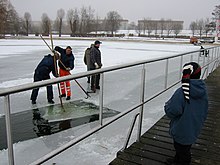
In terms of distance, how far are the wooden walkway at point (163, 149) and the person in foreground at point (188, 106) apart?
43 centimetres

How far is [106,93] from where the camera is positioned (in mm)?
7977

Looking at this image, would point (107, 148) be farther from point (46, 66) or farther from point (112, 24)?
point (112, 24)

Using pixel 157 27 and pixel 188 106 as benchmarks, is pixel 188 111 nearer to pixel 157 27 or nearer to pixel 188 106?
pixel 188 106

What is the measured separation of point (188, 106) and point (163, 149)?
3.12 feet

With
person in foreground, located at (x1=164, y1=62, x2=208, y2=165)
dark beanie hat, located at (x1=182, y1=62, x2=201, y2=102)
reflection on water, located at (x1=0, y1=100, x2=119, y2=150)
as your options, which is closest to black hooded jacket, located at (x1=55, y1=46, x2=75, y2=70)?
reflection on water, located at (x1=0, y1=100, x2=119, y2=150)

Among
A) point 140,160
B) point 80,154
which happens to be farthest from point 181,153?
point 80,154

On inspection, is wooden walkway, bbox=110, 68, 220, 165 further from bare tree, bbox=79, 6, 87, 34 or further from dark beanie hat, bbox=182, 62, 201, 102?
bare tree, bbox=79, 6, 87, 34

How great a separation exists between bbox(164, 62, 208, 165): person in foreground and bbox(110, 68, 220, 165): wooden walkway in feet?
1.41

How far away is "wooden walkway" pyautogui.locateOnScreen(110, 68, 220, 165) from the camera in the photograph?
10.3 ft

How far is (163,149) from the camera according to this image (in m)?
3.45

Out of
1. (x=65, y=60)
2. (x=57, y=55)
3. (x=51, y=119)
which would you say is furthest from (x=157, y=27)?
(x=51, y=119)

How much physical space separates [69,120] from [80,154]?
5.29ft

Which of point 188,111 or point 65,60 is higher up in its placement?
point 65,60

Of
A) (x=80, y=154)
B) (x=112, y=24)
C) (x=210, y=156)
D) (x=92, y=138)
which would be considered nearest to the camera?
(x=210, y=156)
